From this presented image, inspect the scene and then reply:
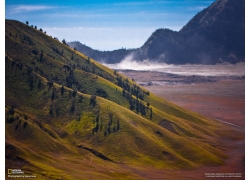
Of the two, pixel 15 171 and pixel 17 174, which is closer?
pixel 17 174

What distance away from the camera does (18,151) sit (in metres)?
154

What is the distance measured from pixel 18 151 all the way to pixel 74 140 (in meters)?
39.2

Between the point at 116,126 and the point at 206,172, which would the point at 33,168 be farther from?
the point at 206,172

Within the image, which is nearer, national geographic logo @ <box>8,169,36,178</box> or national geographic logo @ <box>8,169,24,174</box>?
national geographic logo @ <box>8,169,36,178</box>

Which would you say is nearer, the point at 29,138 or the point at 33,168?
the point at 33,168

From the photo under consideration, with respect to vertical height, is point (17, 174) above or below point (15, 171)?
below

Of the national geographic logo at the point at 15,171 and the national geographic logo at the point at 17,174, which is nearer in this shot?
the national geographic logo at the point at 17,174
